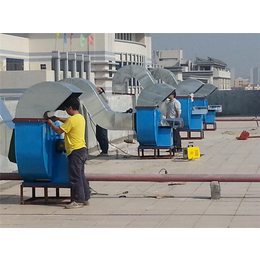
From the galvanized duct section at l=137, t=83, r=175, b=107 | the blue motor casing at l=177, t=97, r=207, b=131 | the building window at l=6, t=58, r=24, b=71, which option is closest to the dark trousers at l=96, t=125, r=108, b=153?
the galvanized duct section at l=137, t=83, r=175, b=107

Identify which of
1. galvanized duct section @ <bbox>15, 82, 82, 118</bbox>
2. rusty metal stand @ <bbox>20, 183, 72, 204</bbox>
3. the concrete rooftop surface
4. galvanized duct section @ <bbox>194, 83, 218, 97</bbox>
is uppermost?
galvanized duct section @ <bbox>194, 83, 218, 97</bbox>

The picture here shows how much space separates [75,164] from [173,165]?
20.3 ft

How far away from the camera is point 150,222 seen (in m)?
8.82

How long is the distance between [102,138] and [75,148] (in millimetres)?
8016

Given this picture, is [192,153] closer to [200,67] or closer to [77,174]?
[77,174]

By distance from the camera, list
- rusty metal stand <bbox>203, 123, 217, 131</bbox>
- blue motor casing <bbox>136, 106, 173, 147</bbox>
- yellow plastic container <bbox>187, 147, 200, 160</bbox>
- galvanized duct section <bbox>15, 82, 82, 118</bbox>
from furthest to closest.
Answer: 1. rusty metal stand <bbox>203, 123, 217, 131</bbox>
2. blue motor casing <bbox>136, 106, 173, 147</bbox>
3. yellow plastic container <bbox>187, 147, 200, 160</bbox>
4. galvanized duct section <bbox>15, 82, 82, 118</bbox>

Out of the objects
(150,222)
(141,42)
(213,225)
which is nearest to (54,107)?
(150,222)

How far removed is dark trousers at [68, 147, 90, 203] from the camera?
980 cm

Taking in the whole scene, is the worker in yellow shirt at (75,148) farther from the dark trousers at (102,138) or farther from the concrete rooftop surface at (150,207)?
the dark trousers at (102,138)

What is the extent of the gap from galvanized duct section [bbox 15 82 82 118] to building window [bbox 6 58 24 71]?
27.5m

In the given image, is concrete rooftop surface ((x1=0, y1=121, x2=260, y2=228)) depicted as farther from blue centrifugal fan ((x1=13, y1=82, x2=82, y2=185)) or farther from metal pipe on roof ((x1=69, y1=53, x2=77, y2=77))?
metal pipe on roof ((x1=69, y1=53, x2=77, y2=77))

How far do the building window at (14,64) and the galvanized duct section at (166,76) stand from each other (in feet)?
39.7

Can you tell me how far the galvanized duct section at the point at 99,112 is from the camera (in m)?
16.6

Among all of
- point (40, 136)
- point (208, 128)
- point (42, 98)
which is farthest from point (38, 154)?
point (208, 128)
